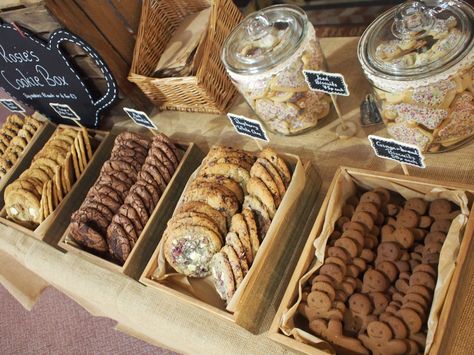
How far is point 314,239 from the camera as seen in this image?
1035mm

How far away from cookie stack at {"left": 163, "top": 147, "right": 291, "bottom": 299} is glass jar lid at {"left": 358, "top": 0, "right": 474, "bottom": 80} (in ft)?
1.21

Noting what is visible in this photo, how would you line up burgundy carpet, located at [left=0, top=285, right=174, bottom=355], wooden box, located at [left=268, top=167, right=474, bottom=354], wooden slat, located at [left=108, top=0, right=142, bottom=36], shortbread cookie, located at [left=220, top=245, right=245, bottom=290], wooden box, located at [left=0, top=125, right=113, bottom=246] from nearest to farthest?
wooden box, located at [left=268, top=167, right=474, bottom=354]
shortbread cookie, located at [left=220, top=245, right=245, bottom=290]
wooden box, located at [left=0, top=125, right=113, bottom=246]
wooden slat, located at [left=108, top=0, right=142, bottom=36]
burgundy carpet, located at [left=0, top=285, right=174, bottom=355]

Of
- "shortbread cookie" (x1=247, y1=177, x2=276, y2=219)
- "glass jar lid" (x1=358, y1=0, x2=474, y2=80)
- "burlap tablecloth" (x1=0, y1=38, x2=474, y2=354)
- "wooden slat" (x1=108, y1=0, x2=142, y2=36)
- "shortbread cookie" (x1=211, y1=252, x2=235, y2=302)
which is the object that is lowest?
"burlap tablecloth" (x1=0, y1=38, x2=474, y2=354)

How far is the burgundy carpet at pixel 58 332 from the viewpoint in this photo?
2.20 meters

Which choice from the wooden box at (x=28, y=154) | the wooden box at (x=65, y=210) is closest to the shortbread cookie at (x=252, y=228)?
the wooden box at (x=65, y=210)

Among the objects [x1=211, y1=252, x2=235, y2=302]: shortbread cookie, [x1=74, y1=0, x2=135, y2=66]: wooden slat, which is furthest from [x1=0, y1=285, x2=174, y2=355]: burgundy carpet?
[x1=74, y1=0, x2=135, y2=66]: wooden slat

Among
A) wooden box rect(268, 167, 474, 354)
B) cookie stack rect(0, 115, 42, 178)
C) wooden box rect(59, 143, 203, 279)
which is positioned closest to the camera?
wooden box rect(268, 167, 474, 354)

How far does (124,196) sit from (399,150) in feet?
2.90

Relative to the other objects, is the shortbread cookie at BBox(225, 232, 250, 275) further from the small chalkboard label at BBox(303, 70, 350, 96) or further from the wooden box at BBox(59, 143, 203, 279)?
the small chalkboard label at BBox(303, 70, 350, 96)

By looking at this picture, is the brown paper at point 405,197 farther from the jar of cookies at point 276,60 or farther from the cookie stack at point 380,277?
the jar of cookies at point 276,60

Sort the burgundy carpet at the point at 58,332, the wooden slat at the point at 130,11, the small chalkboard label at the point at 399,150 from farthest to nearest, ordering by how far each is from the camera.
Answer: the burgundy carpet at the point at 58,332, the wooden slat at the point at 130,11, the small chalkboard label at the point at 399,150

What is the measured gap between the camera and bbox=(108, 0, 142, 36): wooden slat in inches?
65.9

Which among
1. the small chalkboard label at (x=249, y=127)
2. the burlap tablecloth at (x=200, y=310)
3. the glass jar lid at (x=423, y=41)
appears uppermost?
the glass jar lid at (x=423, y=41)

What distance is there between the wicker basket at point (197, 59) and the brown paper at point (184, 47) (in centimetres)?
4
